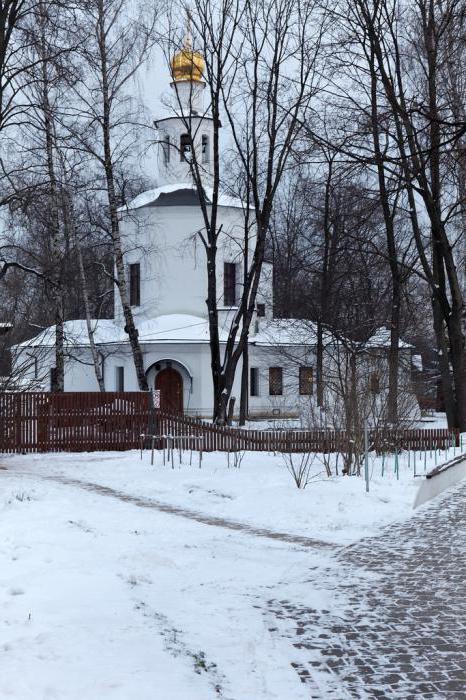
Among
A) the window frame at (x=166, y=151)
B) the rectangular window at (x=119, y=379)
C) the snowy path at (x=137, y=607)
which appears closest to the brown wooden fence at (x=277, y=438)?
the snowy path at (x=137, y=607)

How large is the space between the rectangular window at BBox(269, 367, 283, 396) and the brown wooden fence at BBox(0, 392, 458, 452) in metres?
19.4

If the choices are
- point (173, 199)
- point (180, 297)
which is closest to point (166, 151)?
point (173, 199)

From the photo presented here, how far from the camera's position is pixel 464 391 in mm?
24578

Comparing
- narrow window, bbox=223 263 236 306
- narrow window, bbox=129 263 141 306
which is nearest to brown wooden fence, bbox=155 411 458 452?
narrow window, bbox=223 263 236 306

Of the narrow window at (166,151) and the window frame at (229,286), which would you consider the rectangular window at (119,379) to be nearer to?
the window frame at (229,286)

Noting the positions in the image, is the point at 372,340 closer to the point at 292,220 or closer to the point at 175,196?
the point at 175,196

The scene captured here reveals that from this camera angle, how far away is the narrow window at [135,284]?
3938 centimetres

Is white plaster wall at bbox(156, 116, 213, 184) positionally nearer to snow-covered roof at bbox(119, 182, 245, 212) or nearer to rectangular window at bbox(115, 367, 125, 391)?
snow-covered roof at bbox(119, 182, 245, 212)

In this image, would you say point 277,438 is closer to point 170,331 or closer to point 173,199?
point 170,331

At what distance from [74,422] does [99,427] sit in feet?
2.16

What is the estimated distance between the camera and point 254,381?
136 feet

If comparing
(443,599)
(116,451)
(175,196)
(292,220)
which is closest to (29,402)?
(116,451)

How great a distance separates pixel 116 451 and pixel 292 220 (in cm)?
3725

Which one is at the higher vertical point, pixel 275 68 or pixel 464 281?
pixel 275 68
